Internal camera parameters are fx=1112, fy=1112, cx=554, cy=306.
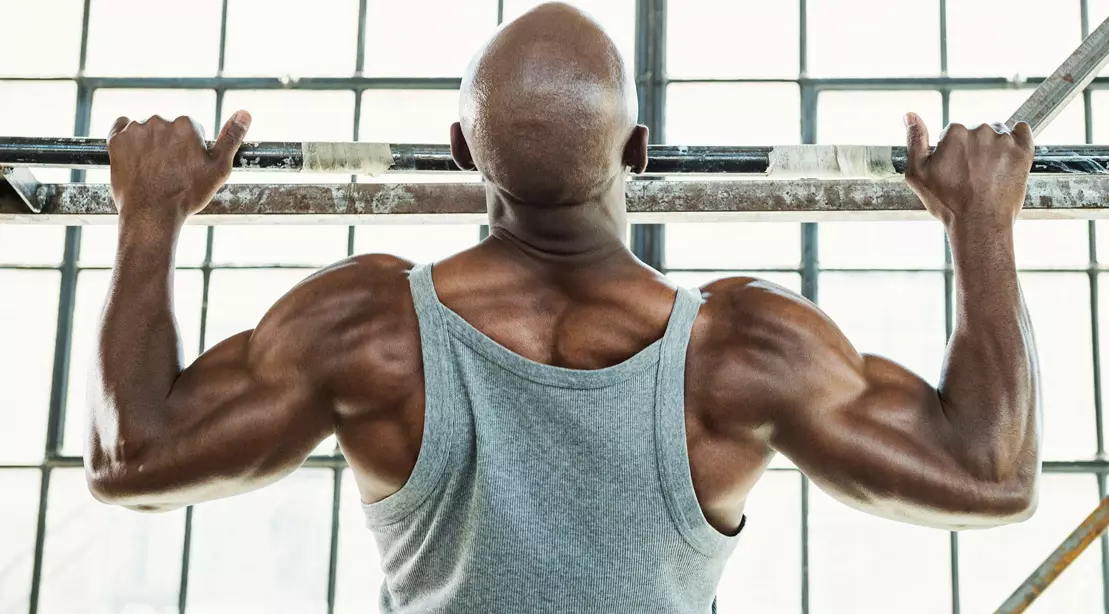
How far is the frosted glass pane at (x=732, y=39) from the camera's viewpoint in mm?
3604

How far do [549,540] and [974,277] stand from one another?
475 millimetres

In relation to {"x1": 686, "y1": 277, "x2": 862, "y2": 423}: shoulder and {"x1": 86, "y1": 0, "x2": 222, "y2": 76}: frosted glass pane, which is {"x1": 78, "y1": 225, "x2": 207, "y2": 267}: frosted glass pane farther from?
{"x1": 686, "y1": 277, "x2": 862, "y2": 423}: shoulder

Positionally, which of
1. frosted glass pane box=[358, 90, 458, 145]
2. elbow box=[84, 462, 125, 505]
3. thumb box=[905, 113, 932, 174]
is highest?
frosted glass pane box=[358, 90, 458, 145]

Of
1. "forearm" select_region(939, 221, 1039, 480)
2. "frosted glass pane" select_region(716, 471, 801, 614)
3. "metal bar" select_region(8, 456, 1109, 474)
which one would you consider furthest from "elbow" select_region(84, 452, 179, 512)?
"frosted glass pane" select_region(716, 471, 801, 614)

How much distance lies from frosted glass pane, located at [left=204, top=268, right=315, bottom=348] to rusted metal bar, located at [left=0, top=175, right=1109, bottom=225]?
1.72 metres

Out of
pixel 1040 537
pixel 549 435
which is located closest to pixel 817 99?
pixel 1040 537

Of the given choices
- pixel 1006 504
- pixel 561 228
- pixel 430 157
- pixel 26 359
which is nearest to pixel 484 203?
pixel 430 157

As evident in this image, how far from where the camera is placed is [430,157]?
1.46 m

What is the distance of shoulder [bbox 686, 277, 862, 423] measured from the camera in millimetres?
996

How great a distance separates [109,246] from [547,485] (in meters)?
2.99

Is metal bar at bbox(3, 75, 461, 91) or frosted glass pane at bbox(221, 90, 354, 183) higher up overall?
metal bar at bbox(3, 75, 461, 91)

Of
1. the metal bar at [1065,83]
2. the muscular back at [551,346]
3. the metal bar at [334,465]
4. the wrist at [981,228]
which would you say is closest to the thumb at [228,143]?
the muscular back at [551,346]

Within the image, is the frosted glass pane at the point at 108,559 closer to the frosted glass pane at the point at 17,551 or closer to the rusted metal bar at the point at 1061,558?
the frosted glass pane at the point at 17,551

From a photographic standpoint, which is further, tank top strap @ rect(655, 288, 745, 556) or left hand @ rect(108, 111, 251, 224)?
left hand @ rect(108, 111, 251, 224)
